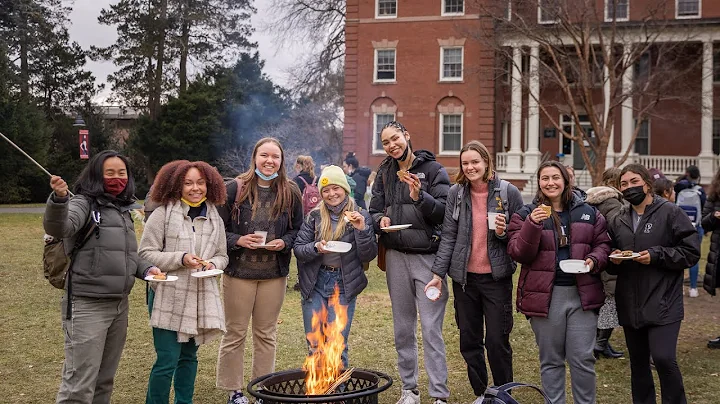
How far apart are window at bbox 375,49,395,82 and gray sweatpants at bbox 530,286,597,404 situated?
27.8 m

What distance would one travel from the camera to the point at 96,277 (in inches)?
172

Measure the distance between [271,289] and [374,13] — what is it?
92.0 ft

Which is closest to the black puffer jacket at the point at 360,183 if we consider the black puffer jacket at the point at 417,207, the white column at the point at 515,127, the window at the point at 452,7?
the black puffer jacket at the point at 417,207

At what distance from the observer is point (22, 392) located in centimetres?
592

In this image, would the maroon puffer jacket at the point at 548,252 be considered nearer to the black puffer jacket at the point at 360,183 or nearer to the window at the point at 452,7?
the black puffer jacket at the point at 360,183

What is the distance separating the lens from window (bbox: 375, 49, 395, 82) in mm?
31891

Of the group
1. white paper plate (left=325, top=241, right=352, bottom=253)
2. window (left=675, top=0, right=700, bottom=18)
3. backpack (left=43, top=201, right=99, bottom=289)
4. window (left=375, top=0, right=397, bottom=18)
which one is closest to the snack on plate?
white paper plate (left=325, top=241, right=352, bottom=253)

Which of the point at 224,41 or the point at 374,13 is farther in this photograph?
the point at 224,41

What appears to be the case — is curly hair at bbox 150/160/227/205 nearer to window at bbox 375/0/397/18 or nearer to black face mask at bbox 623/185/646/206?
black face mask at bbox 623/185/646/206

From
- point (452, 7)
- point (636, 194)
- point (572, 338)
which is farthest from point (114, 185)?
point (452, 7)

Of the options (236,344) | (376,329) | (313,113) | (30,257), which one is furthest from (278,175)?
(313,113)

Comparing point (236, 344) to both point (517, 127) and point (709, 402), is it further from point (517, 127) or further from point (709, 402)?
point (517, 127)

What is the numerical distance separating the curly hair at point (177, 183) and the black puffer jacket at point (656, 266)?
2885 millimetres

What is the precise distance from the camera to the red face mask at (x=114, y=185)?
4.50m
